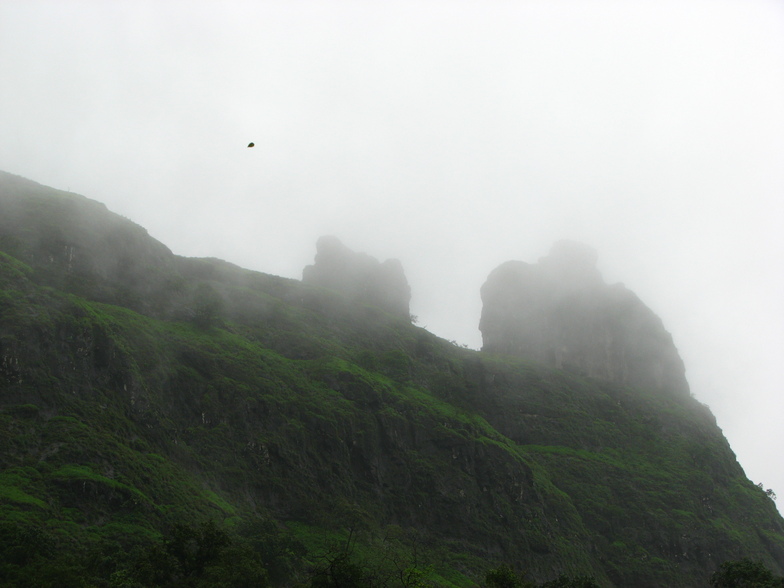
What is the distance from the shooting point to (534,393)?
411 feet

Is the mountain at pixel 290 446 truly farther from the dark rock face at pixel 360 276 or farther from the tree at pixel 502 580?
the dark rock face at pixel 360 276

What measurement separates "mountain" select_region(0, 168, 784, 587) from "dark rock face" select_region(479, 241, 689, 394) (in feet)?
40.9

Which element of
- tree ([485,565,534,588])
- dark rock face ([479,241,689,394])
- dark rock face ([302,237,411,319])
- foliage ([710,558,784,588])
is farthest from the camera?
dark rock face ([302,237,411,319])

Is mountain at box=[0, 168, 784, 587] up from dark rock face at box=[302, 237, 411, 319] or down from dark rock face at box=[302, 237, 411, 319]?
down

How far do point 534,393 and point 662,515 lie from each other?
32568mm

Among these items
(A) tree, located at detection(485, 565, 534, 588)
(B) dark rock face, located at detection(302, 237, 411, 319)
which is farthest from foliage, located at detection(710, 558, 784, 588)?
(B) dark rock face, located at detection(302, 237, 411, 319)

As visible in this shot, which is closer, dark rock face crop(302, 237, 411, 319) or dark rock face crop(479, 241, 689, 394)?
dark rock face crop(479, 241, 689, 394)

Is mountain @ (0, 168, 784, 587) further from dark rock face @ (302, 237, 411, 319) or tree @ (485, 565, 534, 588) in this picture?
dark rock face @ (302, 237, 411, 319)

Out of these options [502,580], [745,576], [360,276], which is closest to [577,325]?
[360,276]

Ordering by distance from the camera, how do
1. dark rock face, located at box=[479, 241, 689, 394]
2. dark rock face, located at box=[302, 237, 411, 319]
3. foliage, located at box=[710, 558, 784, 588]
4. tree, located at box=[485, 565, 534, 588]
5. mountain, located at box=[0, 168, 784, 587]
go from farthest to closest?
dark rock face, located at box=[302, 237, 411, 319]
dark rock face, located at box=[479, 241, 689, 394]
foliage, located at box=[710, 558, 784, 588]
mountain, located at box=[0, 168, 784, 587]
tree, located at box=[485, 565, 534, 588]

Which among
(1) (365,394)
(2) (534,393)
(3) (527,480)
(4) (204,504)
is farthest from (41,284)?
(2) (534,393)

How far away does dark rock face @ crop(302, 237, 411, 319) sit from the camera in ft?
531

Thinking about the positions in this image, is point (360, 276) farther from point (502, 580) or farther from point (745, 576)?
point (502, 580)

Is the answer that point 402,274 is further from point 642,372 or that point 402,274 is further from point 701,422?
point 701,422
